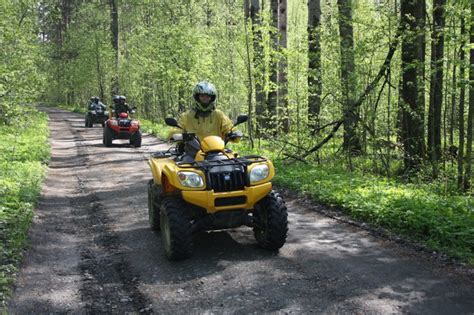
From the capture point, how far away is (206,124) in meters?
6.76

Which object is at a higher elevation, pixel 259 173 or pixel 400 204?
pixel 259 173

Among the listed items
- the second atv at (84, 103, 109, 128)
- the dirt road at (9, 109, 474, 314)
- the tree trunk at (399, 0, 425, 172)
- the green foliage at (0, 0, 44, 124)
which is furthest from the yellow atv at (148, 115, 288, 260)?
the second atv at (84, 103, 109, 128)

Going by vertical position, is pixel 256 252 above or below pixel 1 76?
below

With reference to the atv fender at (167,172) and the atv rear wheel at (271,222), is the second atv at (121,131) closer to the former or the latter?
the atv fender at (167,172)

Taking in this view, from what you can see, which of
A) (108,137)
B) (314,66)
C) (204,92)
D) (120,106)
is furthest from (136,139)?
(204,92)

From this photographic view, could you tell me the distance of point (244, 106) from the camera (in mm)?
24969

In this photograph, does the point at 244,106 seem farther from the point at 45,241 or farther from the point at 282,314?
the point at 282,314

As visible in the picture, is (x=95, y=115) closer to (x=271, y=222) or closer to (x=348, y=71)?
(x=348, y=71)

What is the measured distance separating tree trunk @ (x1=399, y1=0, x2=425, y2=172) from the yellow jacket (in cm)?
438

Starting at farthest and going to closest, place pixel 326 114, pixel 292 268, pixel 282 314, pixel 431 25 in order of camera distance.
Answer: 1. pixel 326 114
2. pixel 431 25
3. pixel 292 268
4. pixel 282 314

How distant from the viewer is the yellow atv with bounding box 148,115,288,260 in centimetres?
547

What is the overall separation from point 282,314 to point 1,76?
10.1 m

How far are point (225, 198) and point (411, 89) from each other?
6.29 m

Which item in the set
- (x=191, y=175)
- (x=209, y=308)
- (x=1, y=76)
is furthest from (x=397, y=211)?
(x=1, y=76)
